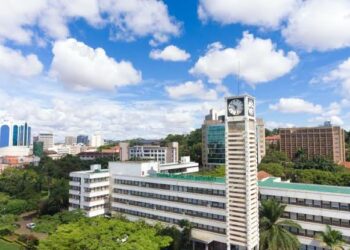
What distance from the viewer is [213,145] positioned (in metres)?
124

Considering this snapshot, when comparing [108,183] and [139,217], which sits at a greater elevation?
[108,183]

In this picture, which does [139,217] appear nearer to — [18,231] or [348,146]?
[18,231]

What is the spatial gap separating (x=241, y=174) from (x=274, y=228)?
7517 millimetres

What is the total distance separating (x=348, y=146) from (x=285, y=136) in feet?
102

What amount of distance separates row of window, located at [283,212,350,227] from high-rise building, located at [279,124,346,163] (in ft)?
297

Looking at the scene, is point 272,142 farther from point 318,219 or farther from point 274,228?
point 274,228

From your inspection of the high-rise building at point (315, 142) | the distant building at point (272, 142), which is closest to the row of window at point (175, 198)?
the high-rise building at point (315, 142)

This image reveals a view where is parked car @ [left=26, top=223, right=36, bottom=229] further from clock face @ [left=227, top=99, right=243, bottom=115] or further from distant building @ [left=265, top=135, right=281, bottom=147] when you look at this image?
distant building @ [left=265, top=135, right=281, bottom=147]

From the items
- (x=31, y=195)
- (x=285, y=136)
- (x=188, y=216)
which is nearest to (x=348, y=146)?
(x=285, y=136)

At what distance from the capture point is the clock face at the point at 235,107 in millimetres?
39000

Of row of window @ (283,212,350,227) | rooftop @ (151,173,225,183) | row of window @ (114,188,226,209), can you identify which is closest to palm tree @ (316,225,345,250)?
row of window @ (283,212,350,227)

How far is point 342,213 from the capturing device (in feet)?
118

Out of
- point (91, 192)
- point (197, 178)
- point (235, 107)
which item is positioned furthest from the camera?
point (91, 192)

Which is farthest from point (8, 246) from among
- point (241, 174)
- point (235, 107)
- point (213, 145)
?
point (213, 145)
